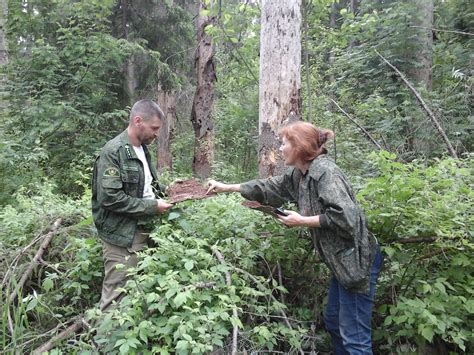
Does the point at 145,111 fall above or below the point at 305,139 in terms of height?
above

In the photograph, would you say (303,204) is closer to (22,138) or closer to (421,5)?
(22,138)

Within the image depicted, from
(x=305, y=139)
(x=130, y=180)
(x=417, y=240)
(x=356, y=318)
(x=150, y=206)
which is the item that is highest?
(x=305, y=139)

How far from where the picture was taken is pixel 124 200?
3.54 meters

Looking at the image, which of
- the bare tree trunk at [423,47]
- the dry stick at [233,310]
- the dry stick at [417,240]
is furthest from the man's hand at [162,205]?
the bare tree trunk at [423,47]

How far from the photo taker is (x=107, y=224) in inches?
146

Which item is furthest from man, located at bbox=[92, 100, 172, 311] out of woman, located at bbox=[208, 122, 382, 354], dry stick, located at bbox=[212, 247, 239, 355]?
woman, located at bbox=[208, 122, 382, 354]

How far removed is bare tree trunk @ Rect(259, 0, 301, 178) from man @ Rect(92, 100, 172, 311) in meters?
1.71

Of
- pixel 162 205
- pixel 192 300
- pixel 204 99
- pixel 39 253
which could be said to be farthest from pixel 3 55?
pixel 192 300

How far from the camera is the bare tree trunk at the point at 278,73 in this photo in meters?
5.09

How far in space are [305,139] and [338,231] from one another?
0.79 metres

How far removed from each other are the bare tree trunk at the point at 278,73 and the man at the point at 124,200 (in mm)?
1714

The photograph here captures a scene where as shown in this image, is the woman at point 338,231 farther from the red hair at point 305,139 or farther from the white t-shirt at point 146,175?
the white t-shirt at point 146,175

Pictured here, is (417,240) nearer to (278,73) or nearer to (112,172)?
(278,73)

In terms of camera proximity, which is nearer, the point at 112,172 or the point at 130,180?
the point at 112,172
